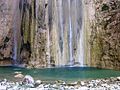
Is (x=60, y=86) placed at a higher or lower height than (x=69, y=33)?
lower

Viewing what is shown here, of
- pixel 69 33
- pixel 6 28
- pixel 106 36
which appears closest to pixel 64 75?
pixel 69 33

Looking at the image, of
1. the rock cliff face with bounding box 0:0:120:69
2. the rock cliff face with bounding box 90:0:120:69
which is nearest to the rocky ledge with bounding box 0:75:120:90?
the rock cliff face with bounding box 90:0:120:69

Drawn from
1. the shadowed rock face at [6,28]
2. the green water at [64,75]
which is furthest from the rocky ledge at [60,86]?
the shadowed rock face at [6,28]

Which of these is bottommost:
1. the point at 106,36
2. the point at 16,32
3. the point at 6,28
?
the point at 106,36

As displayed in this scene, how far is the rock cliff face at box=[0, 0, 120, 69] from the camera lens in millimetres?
24469

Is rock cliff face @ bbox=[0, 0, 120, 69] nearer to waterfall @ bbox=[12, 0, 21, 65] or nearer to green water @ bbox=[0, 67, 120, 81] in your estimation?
waterfall @ bbox=[12, 0, 21, 65]

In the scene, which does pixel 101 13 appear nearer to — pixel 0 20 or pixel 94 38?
pixel 94 38

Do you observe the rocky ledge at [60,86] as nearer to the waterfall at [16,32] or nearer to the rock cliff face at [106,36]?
the rock cliff face at [106,36]

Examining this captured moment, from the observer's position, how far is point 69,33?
25109 millimetres

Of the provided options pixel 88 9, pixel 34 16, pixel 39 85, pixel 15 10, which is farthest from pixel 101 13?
pixel 39 85

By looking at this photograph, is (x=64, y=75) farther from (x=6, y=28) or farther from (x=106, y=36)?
(x=6, y=28)

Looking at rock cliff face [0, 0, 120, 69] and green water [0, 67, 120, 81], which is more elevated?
rock cliff face [0, 0, 120, 69]

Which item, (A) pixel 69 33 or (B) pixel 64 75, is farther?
(A) pixel 69 33

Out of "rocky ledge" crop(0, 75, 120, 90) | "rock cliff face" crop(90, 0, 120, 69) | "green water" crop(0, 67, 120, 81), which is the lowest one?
"rocky ledge" crop(0, 75, 120, 90)
